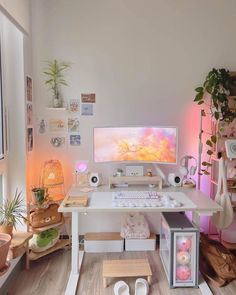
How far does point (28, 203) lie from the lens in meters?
2.47

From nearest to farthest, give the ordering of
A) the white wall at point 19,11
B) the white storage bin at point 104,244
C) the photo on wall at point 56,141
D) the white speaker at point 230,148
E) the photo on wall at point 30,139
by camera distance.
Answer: the white wall at point 19,11 → the white speaker at point 230,148 → the photo on wall at point 30,139 → the white storage bin at point 104,244 → the photo on wall at point 56,141

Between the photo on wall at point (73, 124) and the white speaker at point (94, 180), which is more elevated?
the photo on wall at point (73, 124)

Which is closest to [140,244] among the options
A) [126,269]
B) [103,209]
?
[126,269]

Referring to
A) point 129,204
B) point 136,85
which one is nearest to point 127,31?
point 136,85

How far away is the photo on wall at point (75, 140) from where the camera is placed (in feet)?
9.31

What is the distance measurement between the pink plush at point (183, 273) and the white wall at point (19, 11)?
2.25m

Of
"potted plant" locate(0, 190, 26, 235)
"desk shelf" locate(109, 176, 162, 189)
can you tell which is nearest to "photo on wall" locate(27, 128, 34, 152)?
"potted plant" locate(0, 190, 26, 235)

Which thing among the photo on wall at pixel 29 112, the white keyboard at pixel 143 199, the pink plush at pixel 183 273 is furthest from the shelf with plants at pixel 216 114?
the photo on wall at pixel 29 112

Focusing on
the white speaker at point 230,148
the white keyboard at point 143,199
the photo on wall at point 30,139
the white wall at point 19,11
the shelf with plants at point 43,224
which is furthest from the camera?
the photo on wall at point 30,139

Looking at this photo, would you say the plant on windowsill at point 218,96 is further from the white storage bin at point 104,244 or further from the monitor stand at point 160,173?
the white storage bin at point 104,244

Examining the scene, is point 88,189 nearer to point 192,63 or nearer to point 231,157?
point 231,157

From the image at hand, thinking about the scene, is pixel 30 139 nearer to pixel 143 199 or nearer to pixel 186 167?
pixel 143 199

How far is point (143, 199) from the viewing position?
228 cm

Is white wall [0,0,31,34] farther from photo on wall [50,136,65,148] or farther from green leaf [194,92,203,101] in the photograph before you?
green leaf [194,92,203,101]
